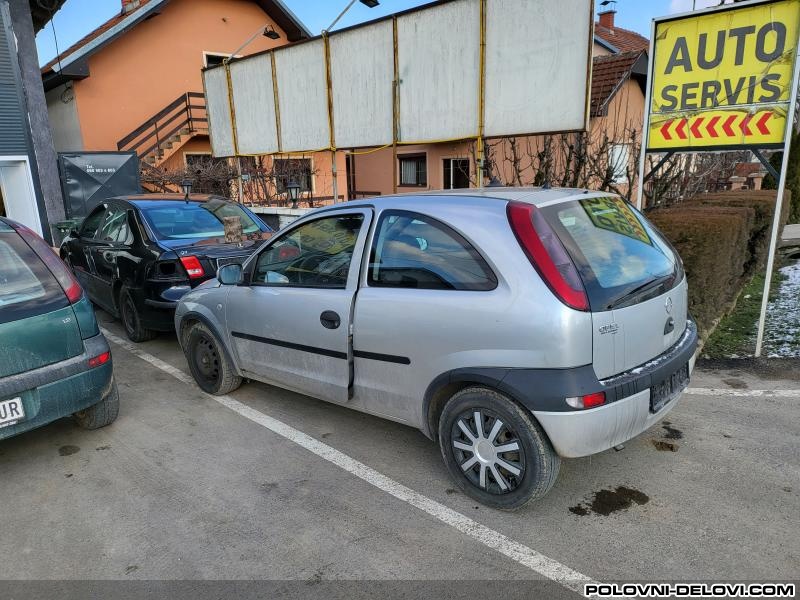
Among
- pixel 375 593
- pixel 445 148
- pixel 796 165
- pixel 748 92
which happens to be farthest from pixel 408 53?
pixel 796 165

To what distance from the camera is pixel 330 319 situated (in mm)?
3367

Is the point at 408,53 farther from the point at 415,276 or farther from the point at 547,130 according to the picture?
the point at 415,276

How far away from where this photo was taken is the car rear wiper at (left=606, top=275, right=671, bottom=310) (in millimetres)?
2611

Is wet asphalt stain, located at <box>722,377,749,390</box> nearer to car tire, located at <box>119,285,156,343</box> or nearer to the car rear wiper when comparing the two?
the car rear wiper

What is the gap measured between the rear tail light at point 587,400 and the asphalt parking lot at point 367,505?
2.30 feet

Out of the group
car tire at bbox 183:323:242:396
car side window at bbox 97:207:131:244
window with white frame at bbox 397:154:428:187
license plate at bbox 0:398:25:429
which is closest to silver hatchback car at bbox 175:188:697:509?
car tire at bbox 183:323:242:396

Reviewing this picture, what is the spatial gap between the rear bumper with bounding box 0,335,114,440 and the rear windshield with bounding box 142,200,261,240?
230 centimetres

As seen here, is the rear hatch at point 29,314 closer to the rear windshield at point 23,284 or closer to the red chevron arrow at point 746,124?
the rear windshield at point 23,284

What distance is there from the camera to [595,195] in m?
3.19

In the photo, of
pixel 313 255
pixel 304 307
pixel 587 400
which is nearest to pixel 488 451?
Answer: pixel 587 400

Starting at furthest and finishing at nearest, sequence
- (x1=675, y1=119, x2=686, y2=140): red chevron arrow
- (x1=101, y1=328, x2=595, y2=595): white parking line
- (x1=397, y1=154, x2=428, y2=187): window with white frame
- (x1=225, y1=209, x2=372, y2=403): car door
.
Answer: (x1=397, y1=154, x2=428, y2=187): window with white frame → (x1=675, y1=119, x2=686, y2=140): red chevron arrow → (x1=225, y1=209, x2=372, y2=403): car door → (x1=101, y1=328, x2=595, y2=595): white parking line

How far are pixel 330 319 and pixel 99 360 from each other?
1.62 m

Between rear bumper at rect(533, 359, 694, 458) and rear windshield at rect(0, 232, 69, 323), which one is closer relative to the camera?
rear bumper at rect(533, 359, 694, 458)

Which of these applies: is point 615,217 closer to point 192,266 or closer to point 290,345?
point 290,345
